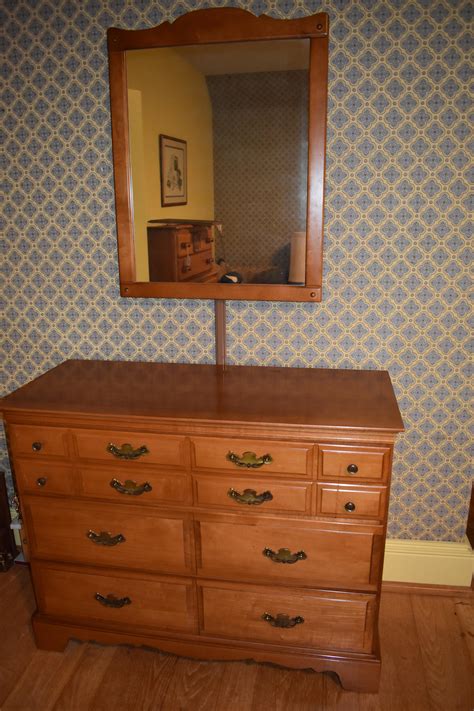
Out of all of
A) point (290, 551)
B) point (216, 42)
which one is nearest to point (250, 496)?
point (290, 551)

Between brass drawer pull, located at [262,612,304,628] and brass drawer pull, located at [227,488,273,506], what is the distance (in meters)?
0.46

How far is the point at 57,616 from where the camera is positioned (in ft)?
7.85

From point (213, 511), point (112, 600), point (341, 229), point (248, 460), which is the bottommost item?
point (112, 600)

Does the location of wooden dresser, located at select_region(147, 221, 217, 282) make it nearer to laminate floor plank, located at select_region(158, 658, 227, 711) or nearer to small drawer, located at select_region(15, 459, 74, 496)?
small drawer, located at select_region(15, 459, 74, 496)

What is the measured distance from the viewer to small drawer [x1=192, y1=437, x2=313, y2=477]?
2.00 metres

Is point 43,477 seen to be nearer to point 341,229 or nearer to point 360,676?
point 360,676

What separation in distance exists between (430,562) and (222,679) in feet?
3.55

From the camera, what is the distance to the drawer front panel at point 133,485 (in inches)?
83.4

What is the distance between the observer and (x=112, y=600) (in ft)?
7.56

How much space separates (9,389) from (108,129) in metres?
1.30

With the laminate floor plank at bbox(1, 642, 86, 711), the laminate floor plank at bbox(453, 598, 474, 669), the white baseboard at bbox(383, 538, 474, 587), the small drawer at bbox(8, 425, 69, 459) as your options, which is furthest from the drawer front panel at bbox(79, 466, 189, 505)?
the laminate floor plank at bbox(453, 598, 474, 669)

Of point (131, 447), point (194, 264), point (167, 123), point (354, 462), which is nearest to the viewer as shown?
point (354, 462)

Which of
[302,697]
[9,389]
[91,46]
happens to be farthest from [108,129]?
[302,697]

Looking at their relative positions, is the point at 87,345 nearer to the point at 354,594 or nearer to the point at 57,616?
the point at 57,616
